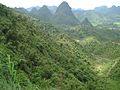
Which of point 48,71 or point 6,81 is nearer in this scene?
point 6,81

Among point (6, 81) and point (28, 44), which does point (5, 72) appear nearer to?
point (6, 81)

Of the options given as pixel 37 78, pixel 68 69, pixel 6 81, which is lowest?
pixel 68 69

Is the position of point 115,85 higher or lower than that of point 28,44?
lower

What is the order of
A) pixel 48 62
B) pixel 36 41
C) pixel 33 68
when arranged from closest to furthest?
1. pixel 33 68
2. pixel 48 62
3. pixel 36 41

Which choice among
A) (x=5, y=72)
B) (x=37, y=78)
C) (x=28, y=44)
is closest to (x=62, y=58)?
(x=28, y=44)

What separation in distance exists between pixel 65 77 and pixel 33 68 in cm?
841

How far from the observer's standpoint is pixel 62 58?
181ft

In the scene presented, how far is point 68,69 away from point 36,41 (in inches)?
311

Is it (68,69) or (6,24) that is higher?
(6,24)

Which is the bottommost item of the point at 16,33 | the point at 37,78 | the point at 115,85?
the point at 115,85

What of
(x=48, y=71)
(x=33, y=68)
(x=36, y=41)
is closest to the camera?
(x=33, y=68)

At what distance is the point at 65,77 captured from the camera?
1812 inches

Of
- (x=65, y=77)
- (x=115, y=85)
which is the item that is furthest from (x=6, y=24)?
(x=115, y=85)

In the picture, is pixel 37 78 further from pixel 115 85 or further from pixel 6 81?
pixel 115 85
